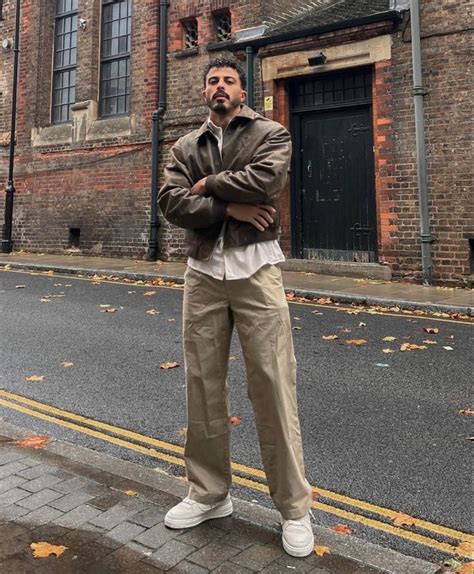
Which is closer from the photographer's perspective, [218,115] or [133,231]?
[218,115]

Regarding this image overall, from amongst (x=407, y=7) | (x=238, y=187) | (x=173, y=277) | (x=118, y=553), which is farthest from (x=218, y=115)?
(x=407, y=7)

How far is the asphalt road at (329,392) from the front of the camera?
10.5 feet

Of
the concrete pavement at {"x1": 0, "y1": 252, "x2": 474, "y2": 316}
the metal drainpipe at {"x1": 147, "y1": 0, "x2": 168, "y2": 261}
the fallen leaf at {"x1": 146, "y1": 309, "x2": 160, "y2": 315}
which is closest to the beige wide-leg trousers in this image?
the fallen leaf at {"x1": 146, "y1": 309, "x2": 160, "y2": 315}

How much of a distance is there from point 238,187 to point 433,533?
1933 mm

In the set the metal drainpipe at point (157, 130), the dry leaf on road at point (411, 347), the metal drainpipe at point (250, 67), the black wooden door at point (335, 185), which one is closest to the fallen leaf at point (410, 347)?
the dry leaf on road at point (411, 347)

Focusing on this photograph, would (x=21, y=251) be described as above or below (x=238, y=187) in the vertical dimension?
above

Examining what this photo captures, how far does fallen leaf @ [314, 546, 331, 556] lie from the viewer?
246 centimetres

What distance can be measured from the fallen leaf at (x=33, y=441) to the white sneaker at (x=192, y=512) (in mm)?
1384

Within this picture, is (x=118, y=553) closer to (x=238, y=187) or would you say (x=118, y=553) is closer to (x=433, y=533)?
(x=433, y=533)

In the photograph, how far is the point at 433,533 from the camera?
2729 millimetres

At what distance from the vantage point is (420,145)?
10.8 metres

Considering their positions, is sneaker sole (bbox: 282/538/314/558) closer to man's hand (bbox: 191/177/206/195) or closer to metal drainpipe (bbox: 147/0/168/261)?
man's hand (bbox: 191/177/206/195)

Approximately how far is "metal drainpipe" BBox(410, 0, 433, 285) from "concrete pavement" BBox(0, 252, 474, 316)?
0.62 m

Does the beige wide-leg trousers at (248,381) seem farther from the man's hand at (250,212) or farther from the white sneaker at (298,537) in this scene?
the man's hand at (250,212)
